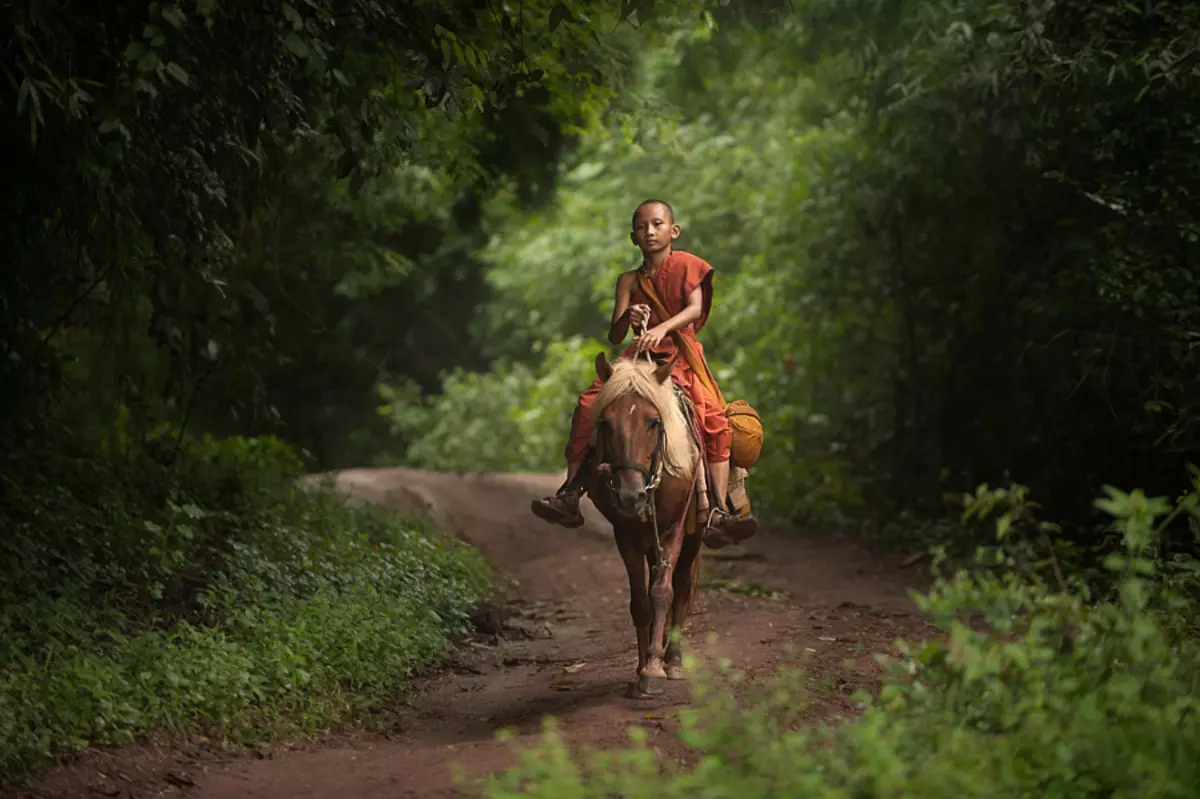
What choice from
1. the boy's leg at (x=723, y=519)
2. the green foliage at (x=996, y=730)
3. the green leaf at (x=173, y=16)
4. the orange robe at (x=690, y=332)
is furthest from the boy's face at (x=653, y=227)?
the green foliage at (x=996, y=730)

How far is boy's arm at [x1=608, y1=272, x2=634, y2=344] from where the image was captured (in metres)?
8.21

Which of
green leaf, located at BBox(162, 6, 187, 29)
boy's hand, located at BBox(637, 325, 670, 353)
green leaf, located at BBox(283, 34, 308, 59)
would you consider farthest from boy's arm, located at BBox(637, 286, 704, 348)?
green leaf, located at BBox(162, 6, 187, 29)

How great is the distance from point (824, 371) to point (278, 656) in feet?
34.9

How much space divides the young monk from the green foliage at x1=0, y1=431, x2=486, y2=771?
1.77 m

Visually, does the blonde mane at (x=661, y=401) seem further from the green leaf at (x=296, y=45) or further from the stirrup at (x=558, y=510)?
the green leaf at (x=296, y=45)

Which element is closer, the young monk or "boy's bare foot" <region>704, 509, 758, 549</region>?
the young monk

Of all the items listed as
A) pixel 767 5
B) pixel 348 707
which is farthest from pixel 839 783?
pixel 767 5

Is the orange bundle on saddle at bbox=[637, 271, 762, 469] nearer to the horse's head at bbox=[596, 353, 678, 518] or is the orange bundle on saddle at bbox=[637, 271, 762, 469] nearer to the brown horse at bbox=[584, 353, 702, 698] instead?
the brown horse at bbox=[584, 353, 702, 698]

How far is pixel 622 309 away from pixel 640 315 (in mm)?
221

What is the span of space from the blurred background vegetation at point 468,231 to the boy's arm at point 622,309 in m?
1.51

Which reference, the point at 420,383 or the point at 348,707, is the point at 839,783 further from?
the point at 420,383

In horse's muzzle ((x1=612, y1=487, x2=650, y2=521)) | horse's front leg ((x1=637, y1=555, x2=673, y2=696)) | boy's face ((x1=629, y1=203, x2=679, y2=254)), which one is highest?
boy's face ((x1=629, y1=203, x2=679, y2=254))

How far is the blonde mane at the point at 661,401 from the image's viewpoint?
24.6 ft

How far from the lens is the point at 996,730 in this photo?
523cm
